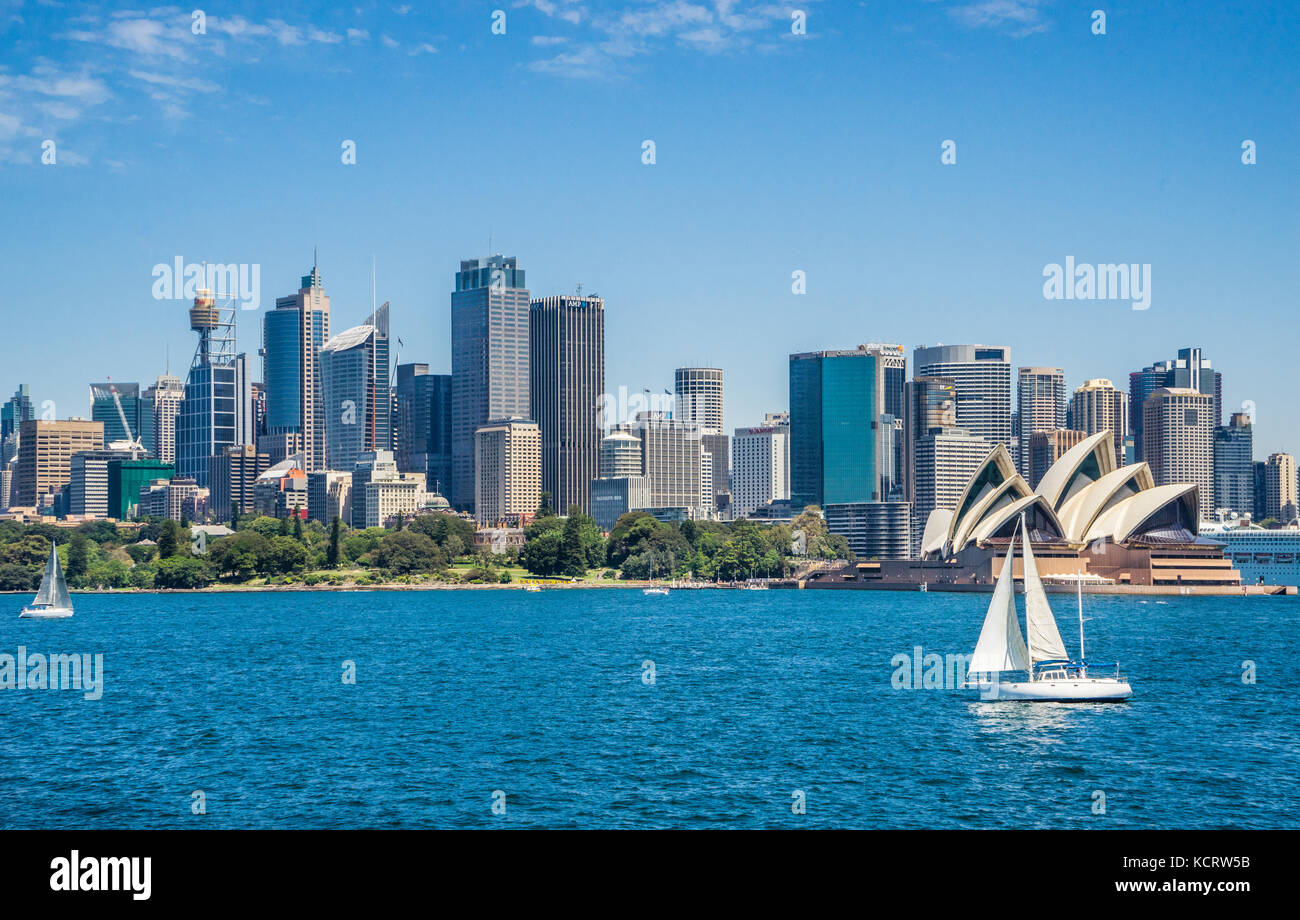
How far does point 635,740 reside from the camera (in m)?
32.3

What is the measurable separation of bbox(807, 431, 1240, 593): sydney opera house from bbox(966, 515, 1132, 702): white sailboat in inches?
3305

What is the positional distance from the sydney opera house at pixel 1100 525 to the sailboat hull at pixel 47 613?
79.1 m

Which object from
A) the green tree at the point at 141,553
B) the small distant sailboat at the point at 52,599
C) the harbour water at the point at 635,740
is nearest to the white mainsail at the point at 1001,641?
the harbour water at the point at 635,740

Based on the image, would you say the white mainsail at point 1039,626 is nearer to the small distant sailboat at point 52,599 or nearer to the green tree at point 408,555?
the small distant sailboat at point 52,599

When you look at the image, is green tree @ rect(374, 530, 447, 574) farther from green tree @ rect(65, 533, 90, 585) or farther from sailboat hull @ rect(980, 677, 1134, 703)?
sailboat hull @ rect(980, 677, 1134, 703)

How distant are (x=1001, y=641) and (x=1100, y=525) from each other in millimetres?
91879

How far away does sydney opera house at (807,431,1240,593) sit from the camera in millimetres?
123312

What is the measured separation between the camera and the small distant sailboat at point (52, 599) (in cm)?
9456

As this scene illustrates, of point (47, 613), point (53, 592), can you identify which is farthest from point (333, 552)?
point (47, 613)

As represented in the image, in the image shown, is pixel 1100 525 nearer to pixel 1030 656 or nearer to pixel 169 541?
pixel 1030 656

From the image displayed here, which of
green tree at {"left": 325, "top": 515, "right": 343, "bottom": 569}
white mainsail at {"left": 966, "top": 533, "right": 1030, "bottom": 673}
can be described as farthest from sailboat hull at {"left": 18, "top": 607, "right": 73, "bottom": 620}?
white mainsail at {"left": 966, "top": 533, "right": 1030, "bottom": 673}
